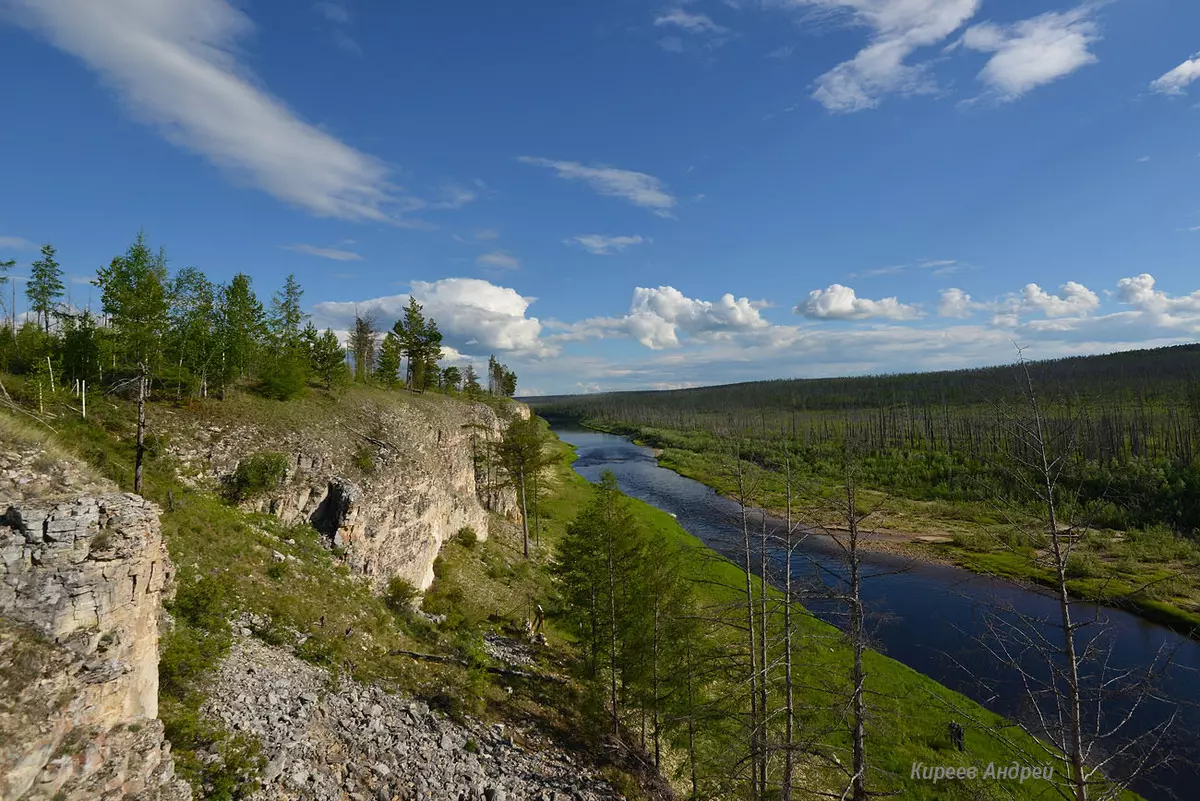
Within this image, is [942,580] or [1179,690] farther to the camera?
[942,580]

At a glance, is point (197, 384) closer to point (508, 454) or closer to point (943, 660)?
point (508, 454)

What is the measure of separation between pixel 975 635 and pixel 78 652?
4020 cm

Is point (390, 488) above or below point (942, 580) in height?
above

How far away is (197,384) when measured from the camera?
28.1m

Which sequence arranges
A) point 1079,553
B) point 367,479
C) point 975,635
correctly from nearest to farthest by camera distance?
point 367,479 < point 975,635 < point 1079,553

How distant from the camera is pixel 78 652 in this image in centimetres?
941

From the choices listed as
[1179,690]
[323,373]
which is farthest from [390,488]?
[1179,690]

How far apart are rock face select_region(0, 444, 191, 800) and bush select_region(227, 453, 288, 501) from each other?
1250cm

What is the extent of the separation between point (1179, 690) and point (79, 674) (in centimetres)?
4504

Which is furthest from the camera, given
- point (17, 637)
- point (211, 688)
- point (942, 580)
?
point (942, 580)

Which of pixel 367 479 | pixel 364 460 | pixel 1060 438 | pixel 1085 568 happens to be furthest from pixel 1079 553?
pixel 364 460

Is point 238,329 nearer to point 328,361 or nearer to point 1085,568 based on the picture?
point 328,361

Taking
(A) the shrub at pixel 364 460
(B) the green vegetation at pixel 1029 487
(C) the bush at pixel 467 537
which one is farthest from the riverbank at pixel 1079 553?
(A) the shrub at pixel 364 460

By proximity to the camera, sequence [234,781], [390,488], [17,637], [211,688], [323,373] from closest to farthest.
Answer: [17,637] < [234,781] < [211,688] < [390,488] < [323,373]
